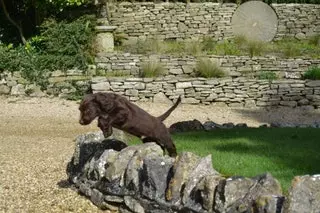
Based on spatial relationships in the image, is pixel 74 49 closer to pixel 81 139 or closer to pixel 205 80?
pixel 205 80

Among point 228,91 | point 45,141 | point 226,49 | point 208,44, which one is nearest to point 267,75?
point 228,91

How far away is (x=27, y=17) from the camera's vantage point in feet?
65.3

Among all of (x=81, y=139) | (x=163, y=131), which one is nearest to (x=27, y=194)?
(x=81, y=139)

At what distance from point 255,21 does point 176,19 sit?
2.62 m

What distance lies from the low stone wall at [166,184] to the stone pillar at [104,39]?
1007cm

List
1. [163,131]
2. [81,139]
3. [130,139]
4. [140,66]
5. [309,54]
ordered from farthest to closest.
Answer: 1. [309,54]
2. [140,66]
3. [130,139]
4. [81,139]
5. [163,131]

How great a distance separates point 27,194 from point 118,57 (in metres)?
9.82

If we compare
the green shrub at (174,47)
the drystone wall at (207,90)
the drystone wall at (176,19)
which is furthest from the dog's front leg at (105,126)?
the drystone wall at (176,19)

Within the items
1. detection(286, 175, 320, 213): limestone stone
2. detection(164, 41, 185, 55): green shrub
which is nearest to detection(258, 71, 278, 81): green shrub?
detection(164, 41, 185, 55): green shrub

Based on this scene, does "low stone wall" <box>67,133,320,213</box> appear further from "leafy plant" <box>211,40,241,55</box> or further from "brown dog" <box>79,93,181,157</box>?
"leafy plant" <box>211,40,241,55</box>

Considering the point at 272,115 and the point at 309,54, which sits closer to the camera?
the point at 272,115

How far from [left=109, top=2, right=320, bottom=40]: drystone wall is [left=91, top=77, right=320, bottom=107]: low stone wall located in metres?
4.77

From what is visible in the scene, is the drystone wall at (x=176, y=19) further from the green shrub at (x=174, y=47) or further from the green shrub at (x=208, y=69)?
the green shrub at (x=208, y=69)

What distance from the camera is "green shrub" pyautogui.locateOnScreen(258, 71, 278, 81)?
51.9 feet
